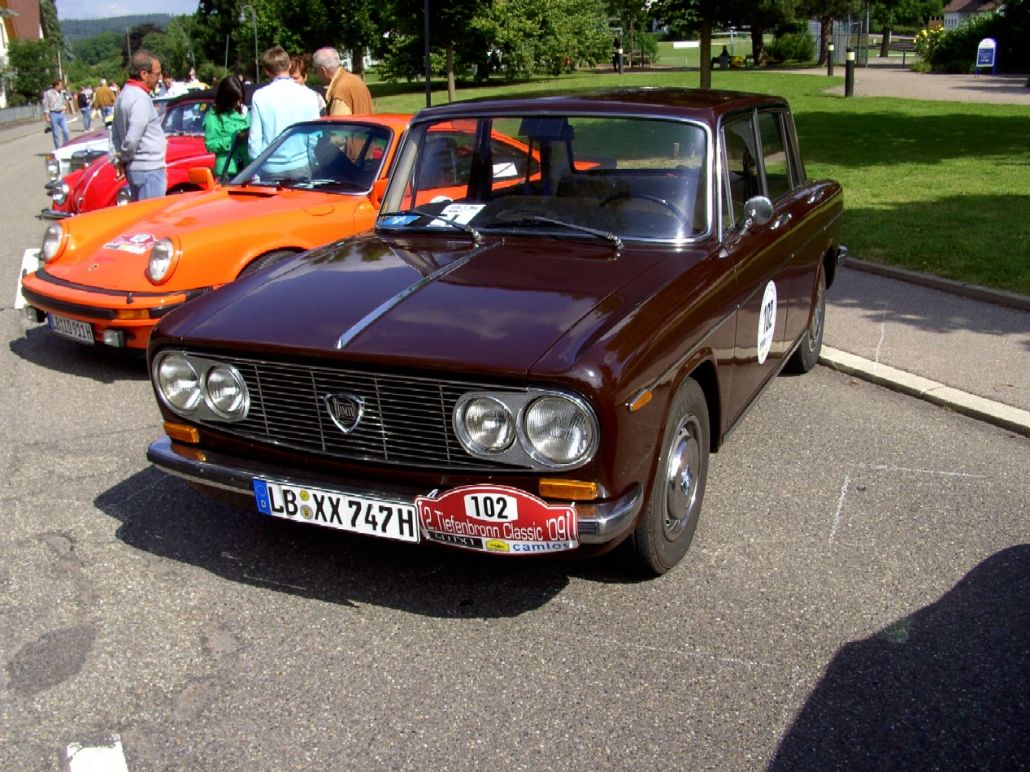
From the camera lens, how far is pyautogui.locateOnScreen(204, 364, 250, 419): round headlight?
12.0ft

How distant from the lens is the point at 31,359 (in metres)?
6.81

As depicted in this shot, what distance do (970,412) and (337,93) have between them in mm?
6445

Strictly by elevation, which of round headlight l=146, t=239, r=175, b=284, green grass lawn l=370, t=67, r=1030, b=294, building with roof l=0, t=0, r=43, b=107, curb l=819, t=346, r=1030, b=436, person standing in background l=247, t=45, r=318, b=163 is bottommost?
curb l=819, t=346, r=1030, b=436

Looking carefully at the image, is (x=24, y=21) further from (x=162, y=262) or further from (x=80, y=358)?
(x=162, y=262)

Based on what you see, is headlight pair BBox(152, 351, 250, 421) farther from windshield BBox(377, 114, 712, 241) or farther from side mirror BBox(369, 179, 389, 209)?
side mirror BBox(369, 179, 389, 209)

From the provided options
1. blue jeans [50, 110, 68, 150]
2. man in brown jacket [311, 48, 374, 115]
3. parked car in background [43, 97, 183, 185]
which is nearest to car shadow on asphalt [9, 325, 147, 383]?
man in brown jacket [311, 48, 374, 115]

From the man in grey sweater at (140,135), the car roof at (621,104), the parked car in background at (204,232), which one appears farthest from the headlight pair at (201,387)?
the man in grey sweater at (140,135)

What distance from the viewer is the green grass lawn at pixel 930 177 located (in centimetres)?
860

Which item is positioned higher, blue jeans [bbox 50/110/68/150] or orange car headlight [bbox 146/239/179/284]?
blue jeans [bbox 50/110/68/150]

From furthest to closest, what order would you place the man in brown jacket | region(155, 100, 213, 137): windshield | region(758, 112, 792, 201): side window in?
region(155, 100, 213, 137): windshield, the man in brown jacket, region(758, 112, 792, 201): side window

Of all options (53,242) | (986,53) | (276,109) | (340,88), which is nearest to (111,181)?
(340,88)

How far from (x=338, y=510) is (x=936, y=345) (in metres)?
4.57

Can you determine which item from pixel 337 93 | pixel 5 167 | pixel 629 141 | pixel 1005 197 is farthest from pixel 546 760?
pixel 5 167

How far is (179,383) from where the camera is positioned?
3.82m
